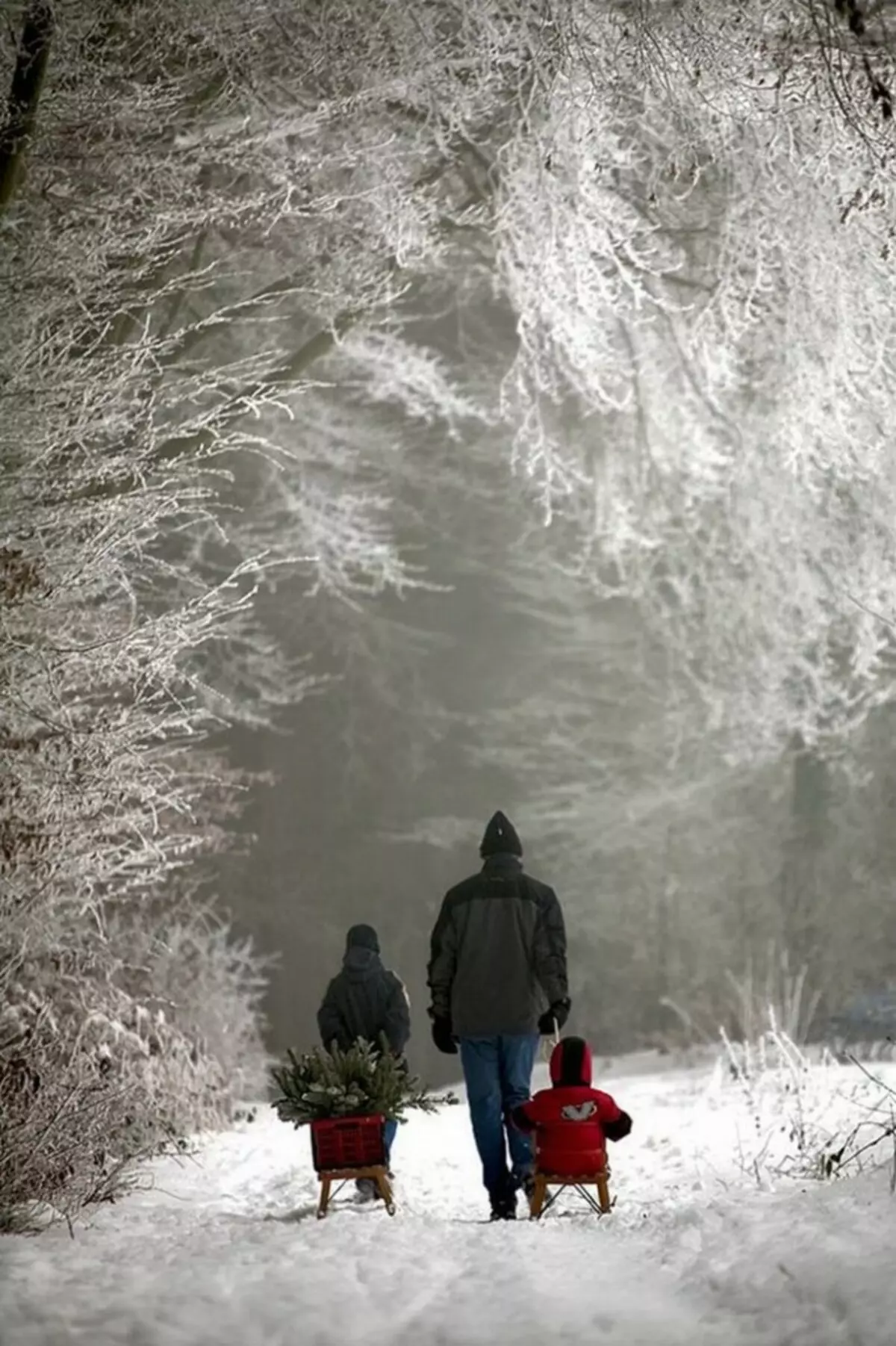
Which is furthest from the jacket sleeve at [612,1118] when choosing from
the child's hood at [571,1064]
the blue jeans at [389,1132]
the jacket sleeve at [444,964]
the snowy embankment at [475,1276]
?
the blue jeans at [389,1132]

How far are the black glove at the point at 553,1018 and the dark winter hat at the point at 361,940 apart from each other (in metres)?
1.36

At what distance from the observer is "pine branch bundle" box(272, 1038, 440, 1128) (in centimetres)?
659

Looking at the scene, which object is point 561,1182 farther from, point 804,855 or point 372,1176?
point 804,855

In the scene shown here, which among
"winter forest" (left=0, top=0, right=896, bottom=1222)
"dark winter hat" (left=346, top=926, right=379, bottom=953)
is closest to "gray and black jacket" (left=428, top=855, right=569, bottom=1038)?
"dark winter hat" (left=346, top=926, right=379, bottom=953)

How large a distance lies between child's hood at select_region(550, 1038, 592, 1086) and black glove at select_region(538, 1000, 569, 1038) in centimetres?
36

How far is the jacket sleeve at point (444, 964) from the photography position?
6.86 m

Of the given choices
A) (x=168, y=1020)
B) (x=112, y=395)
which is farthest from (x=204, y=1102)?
(x=112, y=395)

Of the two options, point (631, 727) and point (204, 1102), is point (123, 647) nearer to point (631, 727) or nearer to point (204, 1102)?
point (204, 1102)

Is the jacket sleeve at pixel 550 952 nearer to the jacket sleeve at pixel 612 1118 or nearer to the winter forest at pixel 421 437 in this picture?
the jacket sleeve at pixel 612 1118

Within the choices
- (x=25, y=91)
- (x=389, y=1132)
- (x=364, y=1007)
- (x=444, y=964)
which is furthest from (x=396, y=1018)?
Answer: (x=25, y=91)

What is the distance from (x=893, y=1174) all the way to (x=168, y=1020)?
326 inches

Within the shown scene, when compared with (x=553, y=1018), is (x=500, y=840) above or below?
above

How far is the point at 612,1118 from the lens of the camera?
6.16 m

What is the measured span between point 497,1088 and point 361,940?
1.39m
